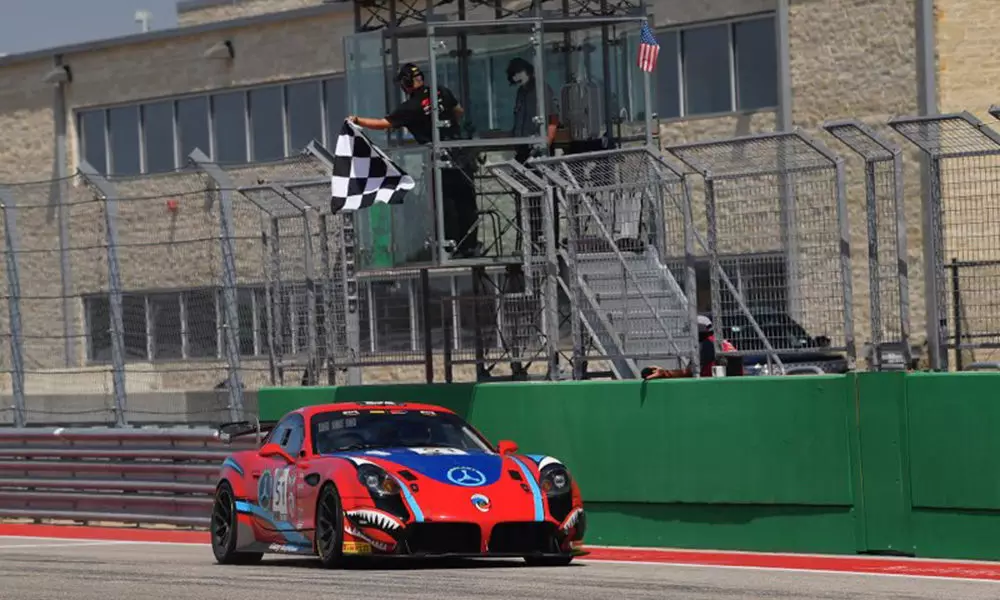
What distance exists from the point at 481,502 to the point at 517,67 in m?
6.64

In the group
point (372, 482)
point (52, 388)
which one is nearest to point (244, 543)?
point (372, 482)

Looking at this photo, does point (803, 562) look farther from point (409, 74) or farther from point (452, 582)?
point (409, 74)

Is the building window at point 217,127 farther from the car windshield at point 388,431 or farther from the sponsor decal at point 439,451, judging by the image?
the sponsor decal at point 439,451

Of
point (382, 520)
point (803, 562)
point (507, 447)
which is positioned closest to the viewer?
point (382, 520)

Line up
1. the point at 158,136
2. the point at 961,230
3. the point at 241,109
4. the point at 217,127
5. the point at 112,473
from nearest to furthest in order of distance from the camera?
the point at 961,230 → the point at 112,473 → the point at 241,109 → the point at 217,127 → the point at 158,136

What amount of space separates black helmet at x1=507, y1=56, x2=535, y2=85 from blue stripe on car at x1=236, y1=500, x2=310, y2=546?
5.63 metres

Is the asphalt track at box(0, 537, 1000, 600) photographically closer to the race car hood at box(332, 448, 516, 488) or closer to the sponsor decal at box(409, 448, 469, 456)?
the race car hood at box(332, 448, 516, 488)

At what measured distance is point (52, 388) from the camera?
22.8 meters

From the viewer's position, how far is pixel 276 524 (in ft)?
46.7

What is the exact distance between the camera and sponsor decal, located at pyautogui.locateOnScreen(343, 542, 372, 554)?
1304cm

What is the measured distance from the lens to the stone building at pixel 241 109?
19984 mm

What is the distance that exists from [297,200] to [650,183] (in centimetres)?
444

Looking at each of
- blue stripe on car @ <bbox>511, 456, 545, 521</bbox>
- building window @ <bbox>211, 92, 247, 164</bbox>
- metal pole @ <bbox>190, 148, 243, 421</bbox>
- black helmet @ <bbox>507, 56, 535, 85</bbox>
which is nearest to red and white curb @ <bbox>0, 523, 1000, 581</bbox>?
blue stripe on car @ <bbox>511, 456, 545, 521</bbox>

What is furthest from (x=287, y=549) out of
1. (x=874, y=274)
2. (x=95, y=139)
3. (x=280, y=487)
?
(x=95, y=139)
